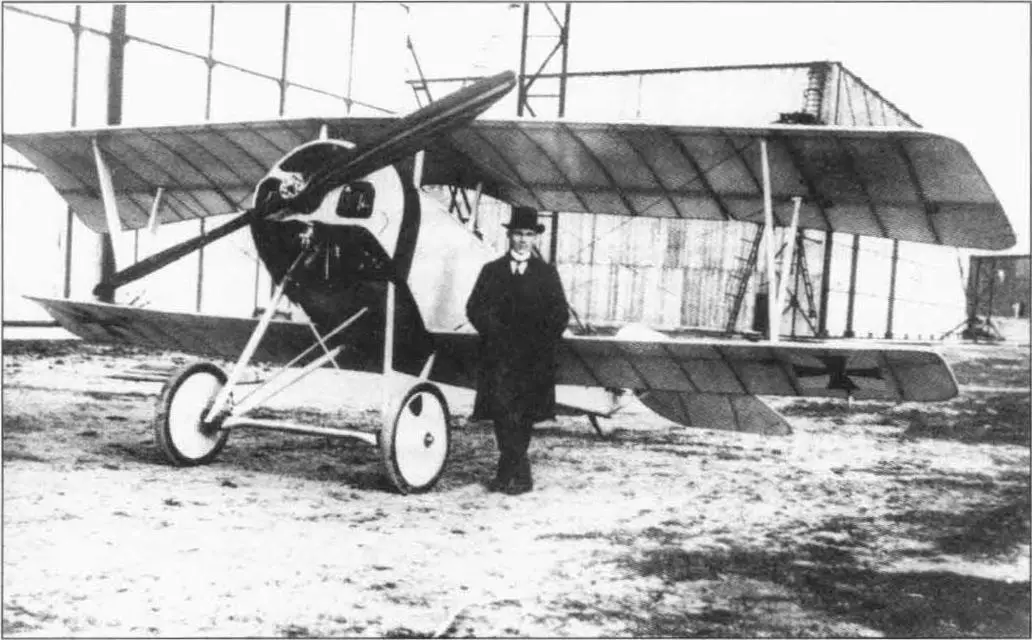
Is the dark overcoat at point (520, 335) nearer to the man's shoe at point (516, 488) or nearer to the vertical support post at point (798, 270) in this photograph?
the man's shoe at point (516, 488)

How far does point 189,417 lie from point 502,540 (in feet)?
8.40

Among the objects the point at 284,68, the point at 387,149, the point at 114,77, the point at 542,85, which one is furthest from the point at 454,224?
the point at 542,85

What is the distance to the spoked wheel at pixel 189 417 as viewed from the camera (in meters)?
5.68

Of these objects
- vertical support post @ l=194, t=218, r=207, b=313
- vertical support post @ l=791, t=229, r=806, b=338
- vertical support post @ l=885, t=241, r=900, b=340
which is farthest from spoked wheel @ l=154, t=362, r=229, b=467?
vertical support post @ l=885, t=241, r=900, b=340

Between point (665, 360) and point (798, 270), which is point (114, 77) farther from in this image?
point (798, 270)

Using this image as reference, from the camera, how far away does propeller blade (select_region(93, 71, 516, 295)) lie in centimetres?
482

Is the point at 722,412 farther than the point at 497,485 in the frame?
Yes

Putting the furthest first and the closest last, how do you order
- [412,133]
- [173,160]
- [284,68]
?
[284,68], [173,160], [412,133]

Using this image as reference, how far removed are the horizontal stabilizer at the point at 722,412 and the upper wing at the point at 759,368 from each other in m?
1.56

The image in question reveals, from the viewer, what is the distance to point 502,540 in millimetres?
4488

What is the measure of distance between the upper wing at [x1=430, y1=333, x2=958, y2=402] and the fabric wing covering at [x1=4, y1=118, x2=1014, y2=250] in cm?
103

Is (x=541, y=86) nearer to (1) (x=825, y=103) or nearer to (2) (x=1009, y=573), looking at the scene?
(1) (x=825, y=103)

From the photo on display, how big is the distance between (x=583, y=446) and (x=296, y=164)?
3678 mm

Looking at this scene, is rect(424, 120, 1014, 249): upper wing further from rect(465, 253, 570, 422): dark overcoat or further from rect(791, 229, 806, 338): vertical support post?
rect(791, 229, 806, 338): vertical support post
